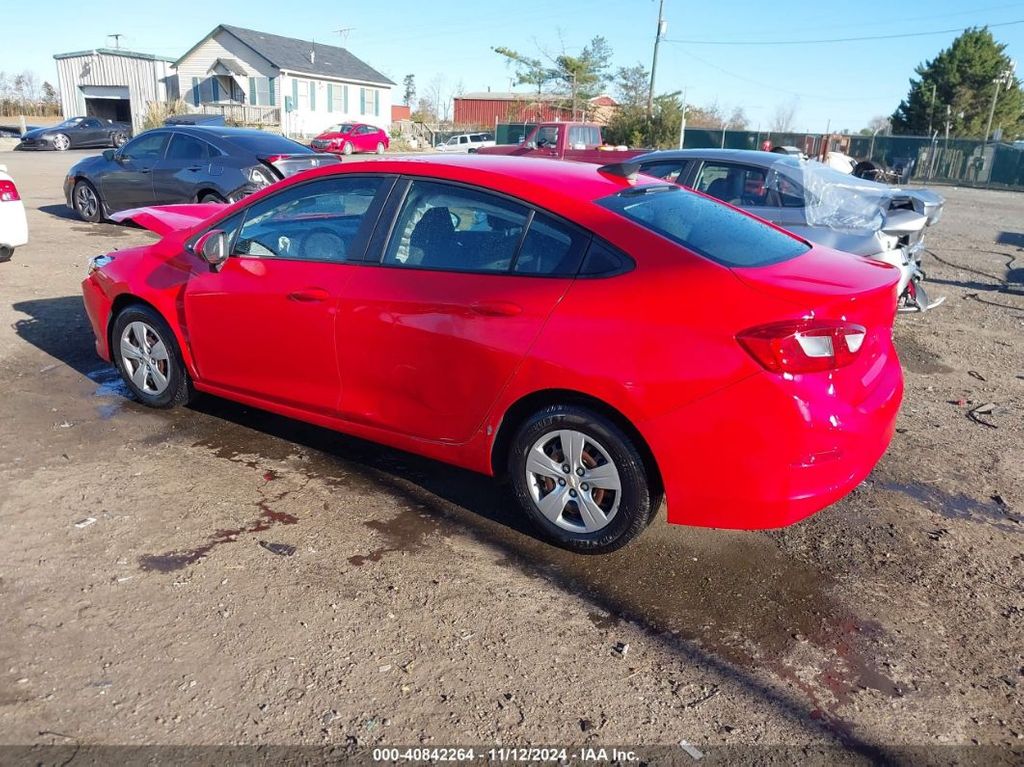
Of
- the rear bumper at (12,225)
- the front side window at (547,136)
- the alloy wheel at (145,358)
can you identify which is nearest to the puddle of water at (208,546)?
the alloy wheel at (145,358)

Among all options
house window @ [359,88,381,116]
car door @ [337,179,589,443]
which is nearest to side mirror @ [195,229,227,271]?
car door @ [337,179,589,443]

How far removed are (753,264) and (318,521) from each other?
2.30 m

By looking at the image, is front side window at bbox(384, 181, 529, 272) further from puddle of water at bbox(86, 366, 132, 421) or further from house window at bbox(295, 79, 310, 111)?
house window at bbox(295, 79, 310, 111)

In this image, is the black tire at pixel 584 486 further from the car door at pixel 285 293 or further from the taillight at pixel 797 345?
the car door at pixel 285 293

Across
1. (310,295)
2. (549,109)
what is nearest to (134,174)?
(310,295)

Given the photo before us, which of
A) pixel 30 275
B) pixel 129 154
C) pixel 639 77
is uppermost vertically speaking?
pixel 639 77

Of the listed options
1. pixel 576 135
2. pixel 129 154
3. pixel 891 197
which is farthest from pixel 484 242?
pixel 576 135

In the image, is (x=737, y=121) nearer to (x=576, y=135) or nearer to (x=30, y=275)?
(x=576, y=135)

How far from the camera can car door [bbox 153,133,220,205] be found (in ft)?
36.9

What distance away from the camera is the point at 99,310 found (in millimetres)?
5285

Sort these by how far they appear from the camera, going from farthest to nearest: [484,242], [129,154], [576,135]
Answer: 1. [576,135]
2. [129,154]
3. [484,242]

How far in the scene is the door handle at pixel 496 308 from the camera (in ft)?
11.4

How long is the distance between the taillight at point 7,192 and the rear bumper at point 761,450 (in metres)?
8.32

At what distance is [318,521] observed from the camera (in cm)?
383
